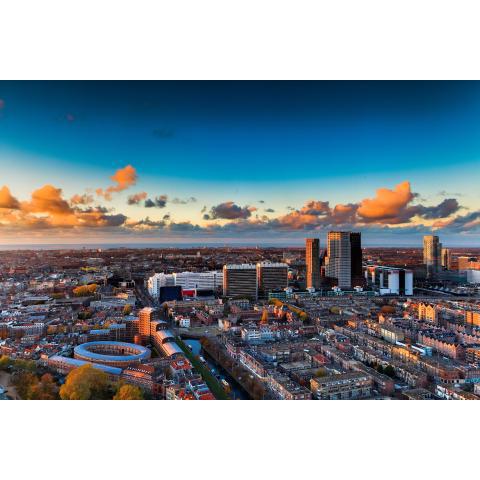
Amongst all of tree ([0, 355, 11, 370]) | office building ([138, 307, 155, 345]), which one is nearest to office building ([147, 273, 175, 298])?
office building ([138, 307, 155, 345])

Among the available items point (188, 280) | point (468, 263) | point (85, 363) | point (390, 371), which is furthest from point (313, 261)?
point (85, 363)

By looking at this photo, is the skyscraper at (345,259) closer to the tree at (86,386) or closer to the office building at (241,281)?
the office building at (241,281)

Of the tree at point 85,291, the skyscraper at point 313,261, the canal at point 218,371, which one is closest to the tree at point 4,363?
the canal at point 218,371

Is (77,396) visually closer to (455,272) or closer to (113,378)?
(113,378)

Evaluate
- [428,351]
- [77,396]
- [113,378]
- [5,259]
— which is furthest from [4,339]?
[428,351]

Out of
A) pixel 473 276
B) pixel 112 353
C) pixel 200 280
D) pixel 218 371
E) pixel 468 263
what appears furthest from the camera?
pixel 468 263

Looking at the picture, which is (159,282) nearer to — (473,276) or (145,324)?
(145,324)

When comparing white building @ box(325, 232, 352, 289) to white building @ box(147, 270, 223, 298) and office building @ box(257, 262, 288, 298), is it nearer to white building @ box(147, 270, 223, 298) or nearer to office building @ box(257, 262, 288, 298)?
office building @ box(257, 262, 288, 298)
